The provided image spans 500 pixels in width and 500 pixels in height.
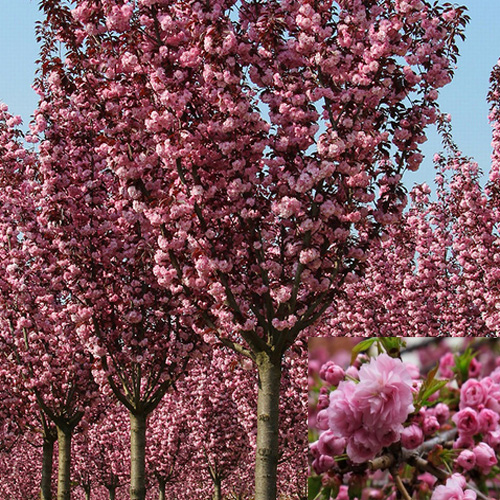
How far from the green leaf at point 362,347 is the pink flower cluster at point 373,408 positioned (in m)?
0.17

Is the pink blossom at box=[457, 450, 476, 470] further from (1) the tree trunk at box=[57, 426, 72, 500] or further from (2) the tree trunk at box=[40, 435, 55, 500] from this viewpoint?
(2) the tree trunk at box=[40, 435, 55, 500]

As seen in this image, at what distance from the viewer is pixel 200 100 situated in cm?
939

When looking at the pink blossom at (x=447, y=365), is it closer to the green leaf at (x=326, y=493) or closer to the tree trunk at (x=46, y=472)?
the green leaf at (x=326, y=493)

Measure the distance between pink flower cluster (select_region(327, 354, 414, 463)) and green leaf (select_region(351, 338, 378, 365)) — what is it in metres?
0.17

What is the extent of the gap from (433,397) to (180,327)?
9.71 meters

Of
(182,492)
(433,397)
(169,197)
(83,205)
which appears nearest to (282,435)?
(83,205)

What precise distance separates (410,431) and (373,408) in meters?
0.18

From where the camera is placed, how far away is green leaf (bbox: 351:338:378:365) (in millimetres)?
2768

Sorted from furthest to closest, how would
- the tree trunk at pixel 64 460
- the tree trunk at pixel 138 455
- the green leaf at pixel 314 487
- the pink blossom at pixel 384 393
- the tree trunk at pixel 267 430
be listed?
the tree trunk at pixel 64 460, the tree trunk at pixel 138 455, the tree trunk at pixel 267 430, the green leaf at pixel 314 487, the pink blossom at pixel 384 393

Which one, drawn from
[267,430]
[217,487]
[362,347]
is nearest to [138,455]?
[267,430]

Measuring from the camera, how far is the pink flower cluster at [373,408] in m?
2.52

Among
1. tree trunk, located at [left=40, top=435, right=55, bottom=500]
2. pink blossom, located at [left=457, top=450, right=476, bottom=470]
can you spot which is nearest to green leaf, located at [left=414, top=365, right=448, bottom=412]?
pink blossom, located at [left=457, top=450, right=476, bottom=470]

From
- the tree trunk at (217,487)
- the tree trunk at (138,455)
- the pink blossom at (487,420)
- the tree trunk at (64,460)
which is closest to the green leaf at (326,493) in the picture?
the pink blossom at (487,420)

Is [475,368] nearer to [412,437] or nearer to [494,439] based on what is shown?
[494,439]
